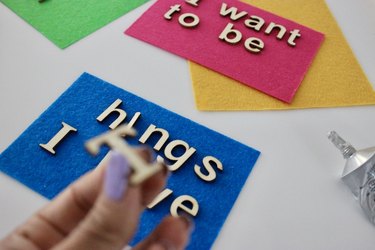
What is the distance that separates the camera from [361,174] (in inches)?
21.5

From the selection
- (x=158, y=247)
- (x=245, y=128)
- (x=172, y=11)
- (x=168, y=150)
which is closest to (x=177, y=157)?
(x=168, y=150)

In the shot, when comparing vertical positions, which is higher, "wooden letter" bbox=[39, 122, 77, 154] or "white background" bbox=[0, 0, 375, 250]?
"white background" bbox=[0, 0, 375, 250]

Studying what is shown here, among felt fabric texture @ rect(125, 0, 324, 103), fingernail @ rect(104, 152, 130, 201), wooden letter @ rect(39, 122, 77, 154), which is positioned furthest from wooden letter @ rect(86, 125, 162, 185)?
felt fabric texture @ rect(125, 0, 324, 103)

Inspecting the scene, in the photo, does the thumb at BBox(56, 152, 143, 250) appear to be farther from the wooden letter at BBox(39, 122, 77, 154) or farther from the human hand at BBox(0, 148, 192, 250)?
the wooden letter at BBox(39, 122, 77, 154)

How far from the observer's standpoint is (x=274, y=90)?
2.29ft

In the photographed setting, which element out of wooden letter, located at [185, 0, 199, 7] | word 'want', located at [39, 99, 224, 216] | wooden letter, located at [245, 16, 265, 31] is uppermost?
wooden letter, located at [245, 16, 265, 31]

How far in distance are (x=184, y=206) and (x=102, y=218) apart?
263 millimetres

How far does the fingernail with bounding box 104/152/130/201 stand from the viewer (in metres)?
0.26

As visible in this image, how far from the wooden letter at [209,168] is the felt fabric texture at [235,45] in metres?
0.19

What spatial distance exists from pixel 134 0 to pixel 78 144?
15.9 inches

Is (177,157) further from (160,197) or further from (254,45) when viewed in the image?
(254,45)

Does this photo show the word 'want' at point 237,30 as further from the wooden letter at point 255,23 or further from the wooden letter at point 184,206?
the wooden letter at point 184,206

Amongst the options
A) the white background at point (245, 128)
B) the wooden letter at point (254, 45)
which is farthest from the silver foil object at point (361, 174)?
the wooden letter at point (254, 45)

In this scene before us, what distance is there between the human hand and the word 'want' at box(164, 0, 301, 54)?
50 centimetres
